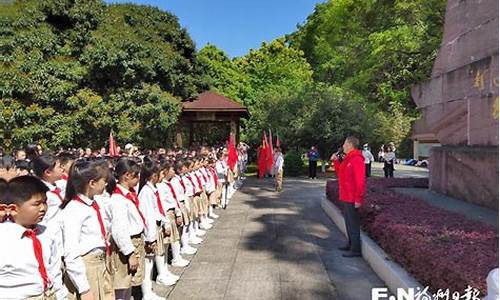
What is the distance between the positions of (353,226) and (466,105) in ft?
10.5

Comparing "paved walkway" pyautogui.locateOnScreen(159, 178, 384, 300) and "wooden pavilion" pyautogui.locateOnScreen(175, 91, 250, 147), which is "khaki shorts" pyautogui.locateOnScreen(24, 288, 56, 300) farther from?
"wooden pavilion" pyautogui.locateOnScreen(175, 91, 250, 147)

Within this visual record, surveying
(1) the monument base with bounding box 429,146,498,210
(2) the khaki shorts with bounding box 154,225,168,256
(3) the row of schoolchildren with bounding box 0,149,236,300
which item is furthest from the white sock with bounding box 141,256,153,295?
(1) the monument base with bounding box 429,146,498,210

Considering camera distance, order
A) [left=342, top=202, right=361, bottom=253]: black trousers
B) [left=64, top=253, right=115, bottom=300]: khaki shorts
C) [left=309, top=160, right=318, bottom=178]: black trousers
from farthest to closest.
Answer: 1. [left=309, top=160, right=318, bottom=178]: black trousers
2. [left=342, top=202, right=361, bottom=253]: black trousers
3. [left=64, top=253, right=115, bottom=300]: khaki shorts

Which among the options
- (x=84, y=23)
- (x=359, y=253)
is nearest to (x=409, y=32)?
(x=84, y=23)

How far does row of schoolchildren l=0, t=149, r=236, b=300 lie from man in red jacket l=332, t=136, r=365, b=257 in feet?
7.91

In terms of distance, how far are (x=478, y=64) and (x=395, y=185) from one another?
13.2ft

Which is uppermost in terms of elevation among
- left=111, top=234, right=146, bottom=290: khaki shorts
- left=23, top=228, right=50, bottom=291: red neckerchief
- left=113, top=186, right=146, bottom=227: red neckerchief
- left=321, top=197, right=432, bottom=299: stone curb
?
left=113, top=186, right=146, bottom=227: red neckerchief

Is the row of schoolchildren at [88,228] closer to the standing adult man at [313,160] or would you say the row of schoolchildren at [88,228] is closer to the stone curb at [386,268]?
the stone curb at [386,268]

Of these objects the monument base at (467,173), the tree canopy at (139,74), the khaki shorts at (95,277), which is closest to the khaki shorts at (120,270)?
the khaki shorts at (95,277)

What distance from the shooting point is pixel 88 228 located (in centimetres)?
386

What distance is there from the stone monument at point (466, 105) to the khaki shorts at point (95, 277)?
19.3 ft

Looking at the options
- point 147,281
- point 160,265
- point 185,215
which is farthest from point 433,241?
point 185,215

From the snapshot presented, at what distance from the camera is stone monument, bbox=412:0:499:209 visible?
788cm

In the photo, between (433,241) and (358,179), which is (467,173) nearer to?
(358,179)
